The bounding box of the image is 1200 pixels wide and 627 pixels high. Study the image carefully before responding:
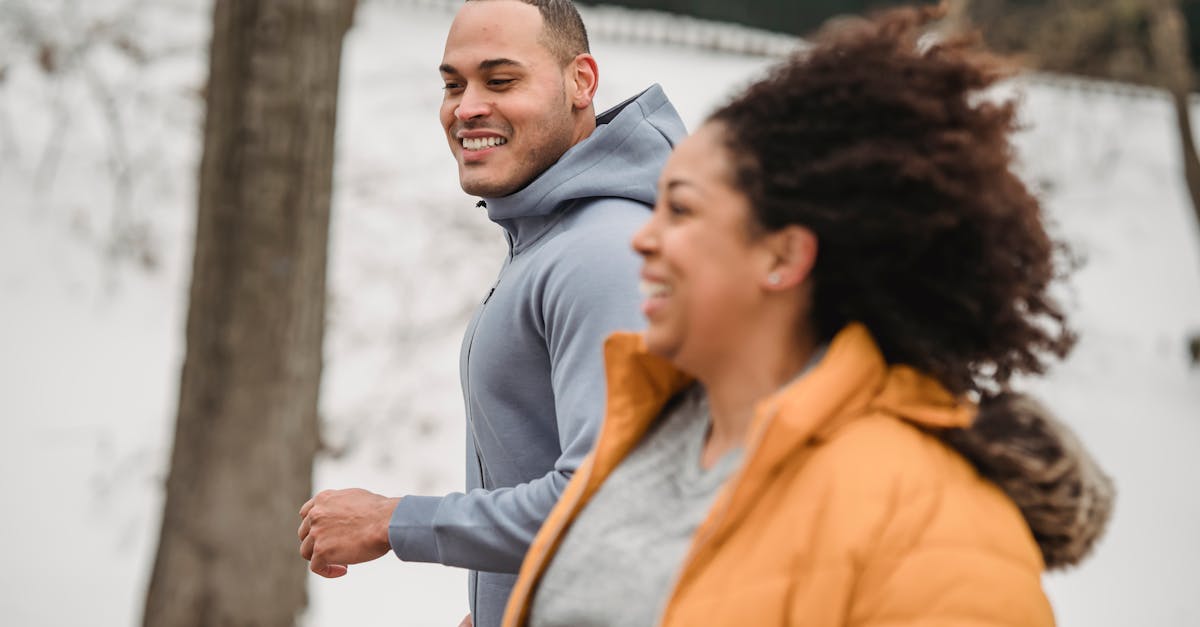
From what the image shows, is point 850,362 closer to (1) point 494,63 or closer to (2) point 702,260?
(2) point 702,260

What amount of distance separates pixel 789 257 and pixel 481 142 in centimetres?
105

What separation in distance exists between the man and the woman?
0.35 m

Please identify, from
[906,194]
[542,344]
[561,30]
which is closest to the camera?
[906,194]

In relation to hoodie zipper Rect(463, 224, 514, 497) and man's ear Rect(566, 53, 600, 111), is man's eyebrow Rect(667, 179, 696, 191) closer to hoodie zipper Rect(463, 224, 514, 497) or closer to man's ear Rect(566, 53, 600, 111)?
hoodie zipper Rect(463, 224, 514, 497)

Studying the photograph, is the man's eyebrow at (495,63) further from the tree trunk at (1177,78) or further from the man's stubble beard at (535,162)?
the tree trunk at (1177,78)

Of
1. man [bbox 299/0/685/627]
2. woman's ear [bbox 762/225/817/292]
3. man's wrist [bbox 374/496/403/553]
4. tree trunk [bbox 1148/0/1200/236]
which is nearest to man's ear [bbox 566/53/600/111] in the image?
man [bbox 299/0/685/627]

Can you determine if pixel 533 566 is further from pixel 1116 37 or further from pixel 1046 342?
pixel 1116 37

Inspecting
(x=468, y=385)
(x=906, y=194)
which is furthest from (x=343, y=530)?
(x=906, y=194)

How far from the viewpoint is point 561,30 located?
2.65 metres

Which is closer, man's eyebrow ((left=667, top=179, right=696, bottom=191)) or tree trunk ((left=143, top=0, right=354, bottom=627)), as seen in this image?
man's eyebrow ((left=667, top=179, right=696, bottom=191))

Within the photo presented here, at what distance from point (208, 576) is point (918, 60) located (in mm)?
3969

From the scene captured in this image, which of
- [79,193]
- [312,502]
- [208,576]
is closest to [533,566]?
[312,502]

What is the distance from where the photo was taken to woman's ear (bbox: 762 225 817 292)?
1.63 meters

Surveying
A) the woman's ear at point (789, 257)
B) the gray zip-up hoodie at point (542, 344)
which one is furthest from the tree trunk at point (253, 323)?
the woman's ear at point (789, 257)
